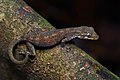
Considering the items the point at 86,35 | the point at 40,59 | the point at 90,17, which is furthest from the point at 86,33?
the point at 90,17

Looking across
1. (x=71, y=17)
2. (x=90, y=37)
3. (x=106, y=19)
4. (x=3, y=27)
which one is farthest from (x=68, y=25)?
(x=3, y=27)

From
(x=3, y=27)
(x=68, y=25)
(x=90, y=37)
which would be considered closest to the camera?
(x=3, y=27)

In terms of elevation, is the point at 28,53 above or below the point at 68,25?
above

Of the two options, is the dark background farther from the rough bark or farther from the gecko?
the rough bark

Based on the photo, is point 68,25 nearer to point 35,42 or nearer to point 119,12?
point 119,12

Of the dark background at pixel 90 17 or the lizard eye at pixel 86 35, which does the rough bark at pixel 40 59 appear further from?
the dark background at pixel 90 17

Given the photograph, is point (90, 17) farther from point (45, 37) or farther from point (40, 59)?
point (40, 59)

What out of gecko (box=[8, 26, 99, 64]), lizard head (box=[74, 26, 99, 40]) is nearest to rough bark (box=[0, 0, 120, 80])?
gecko (box=[8, 26, 99, 64])
